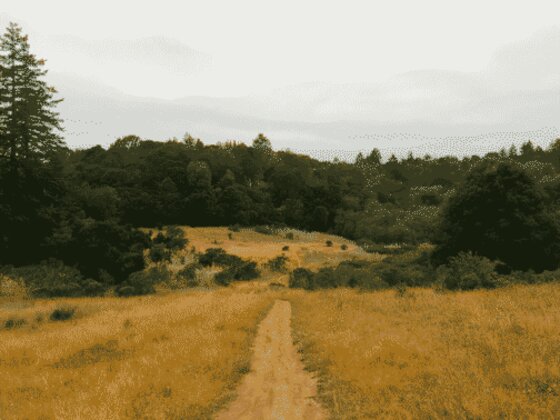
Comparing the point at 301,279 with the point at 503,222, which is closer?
the point at 503,222

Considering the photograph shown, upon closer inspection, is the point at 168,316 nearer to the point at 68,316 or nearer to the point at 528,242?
the point at 68,316

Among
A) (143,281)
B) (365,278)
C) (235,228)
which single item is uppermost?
(365,278)

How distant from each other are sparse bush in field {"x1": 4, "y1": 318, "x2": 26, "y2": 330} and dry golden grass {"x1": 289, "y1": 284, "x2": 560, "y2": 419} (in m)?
12.5

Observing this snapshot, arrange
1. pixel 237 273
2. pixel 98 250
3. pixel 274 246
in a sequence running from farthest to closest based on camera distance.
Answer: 1. pixel 274 246
2. pixel 237 273
3. pixel 98 250

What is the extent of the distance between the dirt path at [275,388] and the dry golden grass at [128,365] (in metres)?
0.36

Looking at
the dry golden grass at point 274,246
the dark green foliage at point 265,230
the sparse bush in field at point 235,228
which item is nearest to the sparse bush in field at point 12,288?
the dry golden grass at point 274,246

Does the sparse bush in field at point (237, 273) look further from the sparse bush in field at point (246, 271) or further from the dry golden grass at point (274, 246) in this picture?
the dry golden grass at point (274, 246)

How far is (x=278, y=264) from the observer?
141 feet

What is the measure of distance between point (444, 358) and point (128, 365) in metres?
7.36

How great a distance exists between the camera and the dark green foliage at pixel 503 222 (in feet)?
89.9

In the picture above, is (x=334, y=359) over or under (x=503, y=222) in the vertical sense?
under

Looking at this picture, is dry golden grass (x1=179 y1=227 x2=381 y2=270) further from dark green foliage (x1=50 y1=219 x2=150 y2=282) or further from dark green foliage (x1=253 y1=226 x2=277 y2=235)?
dark green foliage (x1=50 y1=219 x2=150 y2=282)

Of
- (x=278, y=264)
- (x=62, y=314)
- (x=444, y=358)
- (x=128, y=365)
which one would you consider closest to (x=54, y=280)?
(x=62, y=314)

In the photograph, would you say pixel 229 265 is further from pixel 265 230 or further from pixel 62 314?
pixel 265 230
